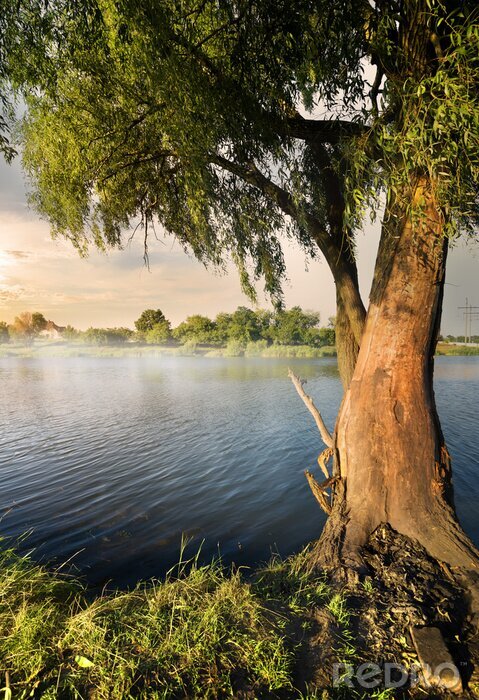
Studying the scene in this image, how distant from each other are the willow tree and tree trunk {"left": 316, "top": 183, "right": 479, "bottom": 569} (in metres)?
0.02

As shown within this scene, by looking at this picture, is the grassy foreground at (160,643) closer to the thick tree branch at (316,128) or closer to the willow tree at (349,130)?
the willow tree at (349,130)

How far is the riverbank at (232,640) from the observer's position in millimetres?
2168

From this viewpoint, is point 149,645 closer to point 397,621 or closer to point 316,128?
point 397,621

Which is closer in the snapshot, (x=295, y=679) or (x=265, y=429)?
(x=295, y=679)

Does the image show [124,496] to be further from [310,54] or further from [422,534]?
[310,54]

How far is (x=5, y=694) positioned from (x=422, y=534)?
12.5ft

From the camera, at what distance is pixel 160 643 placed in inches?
96.3

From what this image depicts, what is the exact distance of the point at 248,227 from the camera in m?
6.60

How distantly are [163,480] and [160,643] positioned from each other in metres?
6.43

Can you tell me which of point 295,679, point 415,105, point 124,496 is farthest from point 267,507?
point 415,105

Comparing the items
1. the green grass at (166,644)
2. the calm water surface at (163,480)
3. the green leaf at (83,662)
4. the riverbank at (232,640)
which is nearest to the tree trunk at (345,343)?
the riverbank at (232,640)

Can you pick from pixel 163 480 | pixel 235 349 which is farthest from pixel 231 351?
pixel 163 480

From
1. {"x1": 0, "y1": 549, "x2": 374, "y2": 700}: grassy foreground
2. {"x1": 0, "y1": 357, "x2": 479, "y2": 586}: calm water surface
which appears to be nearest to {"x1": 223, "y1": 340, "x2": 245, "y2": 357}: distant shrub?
{"x1": 0, "y1": 357, "x2": 479, "y2": 586}: calm water surface

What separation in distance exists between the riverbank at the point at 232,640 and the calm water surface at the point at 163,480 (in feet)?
7.74
